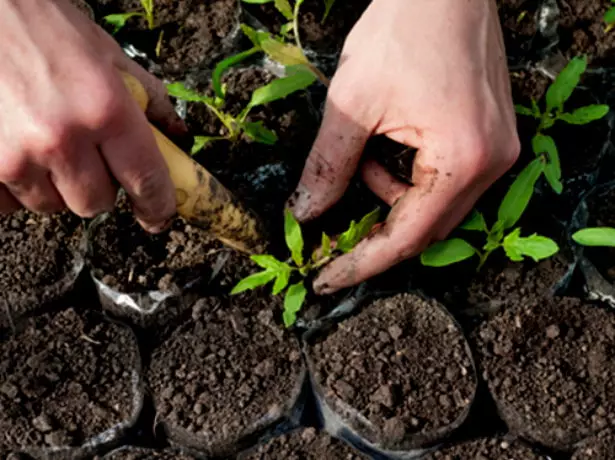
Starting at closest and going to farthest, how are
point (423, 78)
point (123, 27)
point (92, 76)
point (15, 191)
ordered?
point (92, 76) → point (15, 191) → point (423, 78) → point (123, 27)

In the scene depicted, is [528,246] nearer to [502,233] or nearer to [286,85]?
[502,233]

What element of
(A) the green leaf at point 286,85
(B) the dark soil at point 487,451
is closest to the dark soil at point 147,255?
(A) the green leaf at point 286,85

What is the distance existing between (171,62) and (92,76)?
78 cm

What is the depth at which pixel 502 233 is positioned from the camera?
145cm

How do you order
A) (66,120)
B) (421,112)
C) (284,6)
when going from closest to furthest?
(66,120) < (421,112) < (284,6)

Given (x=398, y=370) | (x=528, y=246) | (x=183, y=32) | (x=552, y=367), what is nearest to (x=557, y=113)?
(x=528, y=246)

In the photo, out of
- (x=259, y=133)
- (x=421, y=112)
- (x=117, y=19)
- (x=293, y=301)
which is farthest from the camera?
(x=117, y=19)

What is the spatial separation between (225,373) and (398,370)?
308 millimetres

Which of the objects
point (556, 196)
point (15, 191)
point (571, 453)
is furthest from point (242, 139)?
point (571, 453)

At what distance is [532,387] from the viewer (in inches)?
54.9

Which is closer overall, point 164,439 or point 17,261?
point 164,439

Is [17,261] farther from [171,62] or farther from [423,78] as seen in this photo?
[423,78]

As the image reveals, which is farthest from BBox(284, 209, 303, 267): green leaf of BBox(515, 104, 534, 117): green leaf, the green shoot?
the green shoot

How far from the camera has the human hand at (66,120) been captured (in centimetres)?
101
